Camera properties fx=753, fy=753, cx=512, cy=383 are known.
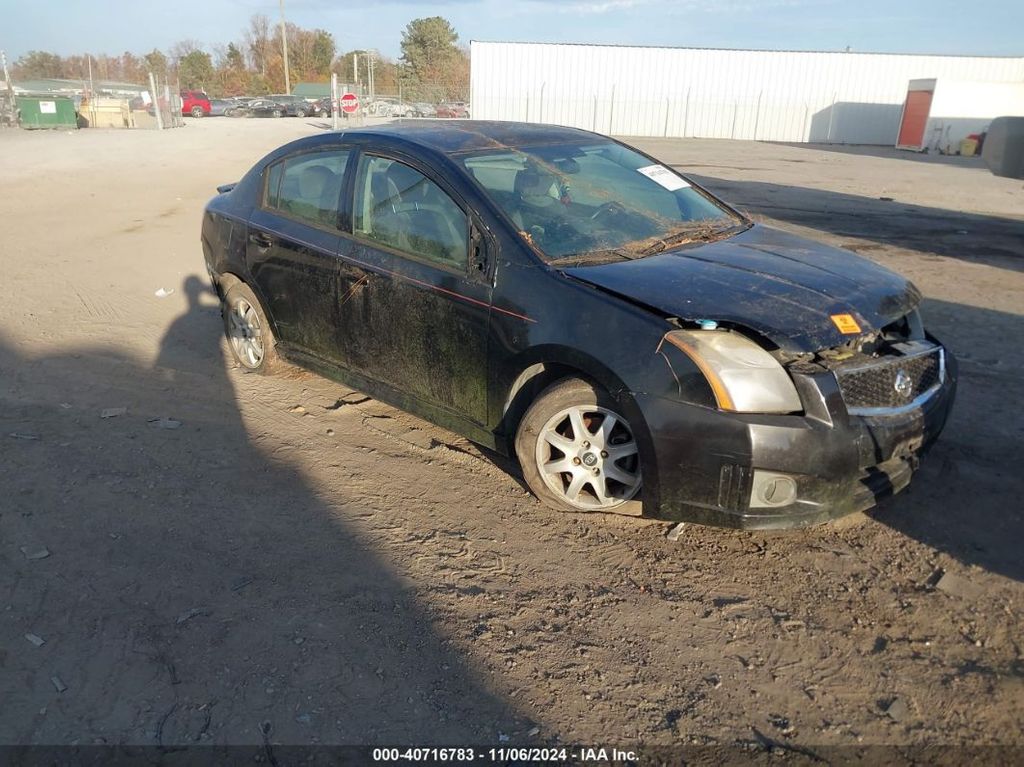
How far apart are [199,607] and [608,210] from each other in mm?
2751

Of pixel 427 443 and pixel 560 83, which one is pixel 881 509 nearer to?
pixel 427 443

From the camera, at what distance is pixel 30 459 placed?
416 centimetres

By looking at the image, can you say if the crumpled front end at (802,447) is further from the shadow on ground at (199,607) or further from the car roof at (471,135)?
the car roof at (471,135)

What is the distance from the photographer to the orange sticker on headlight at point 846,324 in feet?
10.2

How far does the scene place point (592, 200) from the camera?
161 inches

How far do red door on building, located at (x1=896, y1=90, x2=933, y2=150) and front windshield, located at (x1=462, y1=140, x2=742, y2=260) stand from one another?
3929cm

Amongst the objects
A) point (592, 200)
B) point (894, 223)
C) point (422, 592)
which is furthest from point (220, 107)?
point (422, 592)

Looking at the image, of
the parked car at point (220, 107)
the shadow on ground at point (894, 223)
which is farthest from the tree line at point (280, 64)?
the shadow on ground at point (894, 223)

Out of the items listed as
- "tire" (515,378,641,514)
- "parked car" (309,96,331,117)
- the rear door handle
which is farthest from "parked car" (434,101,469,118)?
"tire" (515,378,641,514)

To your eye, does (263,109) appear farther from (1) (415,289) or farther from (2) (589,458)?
(2) (589,458)

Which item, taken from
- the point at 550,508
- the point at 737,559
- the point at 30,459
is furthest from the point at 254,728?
the point at 30,459

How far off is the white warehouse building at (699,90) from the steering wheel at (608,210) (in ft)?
139

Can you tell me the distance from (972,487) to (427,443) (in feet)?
9.45

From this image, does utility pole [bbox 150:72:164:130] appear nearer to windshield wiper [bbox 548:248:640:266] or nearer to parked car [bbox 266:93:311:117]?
parked car [bbox 266:93:311:117]
